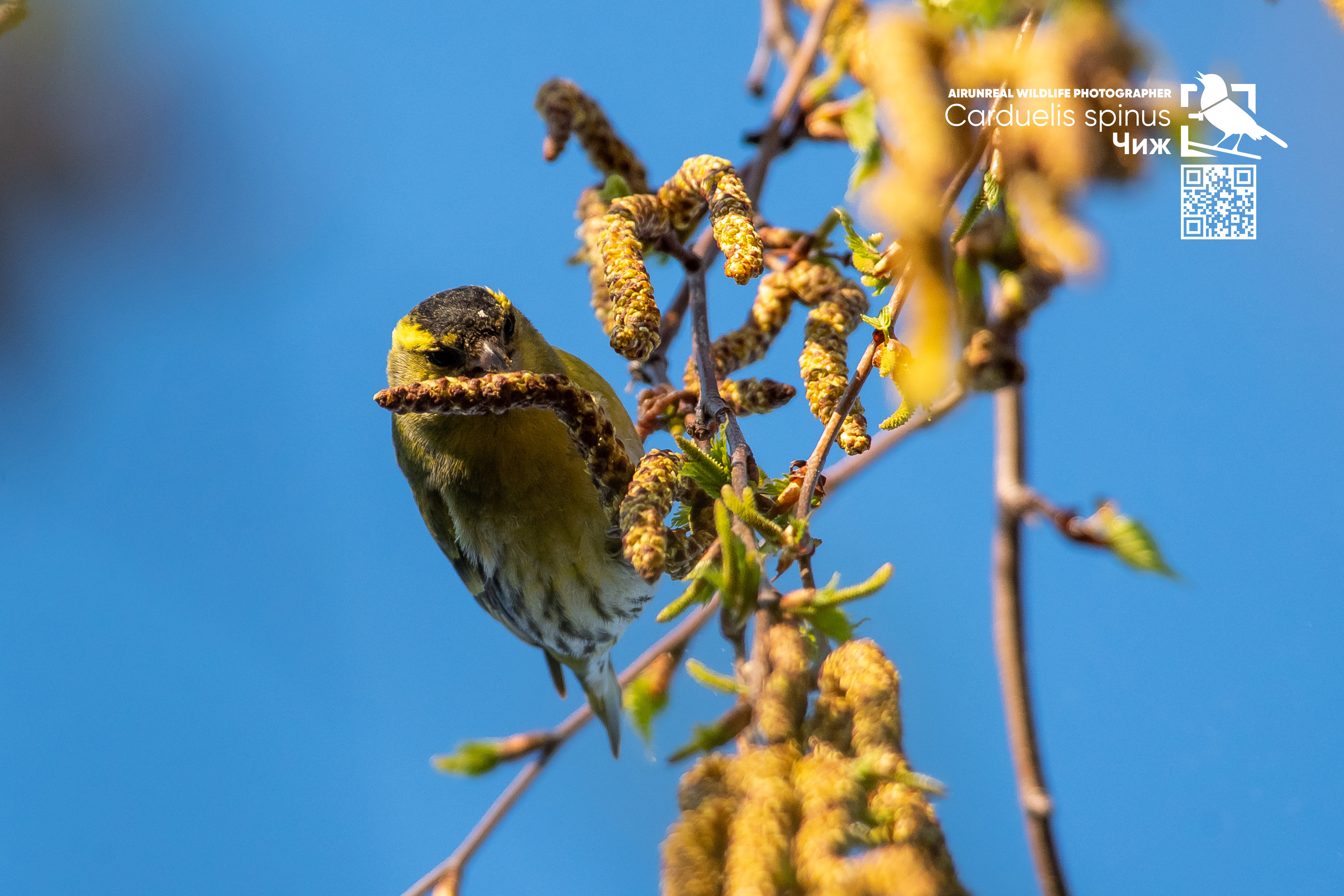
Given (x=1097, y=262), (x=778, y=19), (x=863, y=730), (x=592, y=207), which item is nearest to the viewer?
(x=1097, y=262)

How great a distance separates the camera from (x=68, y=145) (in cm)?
348

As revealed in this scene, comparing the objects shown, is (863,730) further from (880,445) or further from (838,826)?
(880,445)

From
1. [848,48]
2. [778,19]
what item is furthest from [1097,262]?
[778,19]

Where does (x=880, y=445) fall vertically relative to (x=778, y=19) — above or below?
below

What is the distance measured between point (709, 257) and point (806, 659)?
114 centimetres

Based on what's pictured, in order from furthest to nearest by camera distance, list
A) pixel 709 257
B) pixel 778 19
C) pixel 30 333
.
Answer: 1. pixel 30 333
2. pixel 778 19
3. pixel 709 257

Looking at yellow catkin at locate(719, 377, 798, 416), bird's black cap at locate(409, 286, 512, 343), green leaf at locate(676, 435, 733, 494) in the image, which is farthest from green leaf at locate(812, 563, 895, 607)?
bird's black cap at locate(409, 286, 512, 343)

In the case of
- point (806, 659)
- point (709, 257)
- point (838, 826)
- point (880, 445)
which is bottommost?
point (838, 826)

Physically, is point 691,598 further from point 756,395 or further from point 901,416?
point 756,395

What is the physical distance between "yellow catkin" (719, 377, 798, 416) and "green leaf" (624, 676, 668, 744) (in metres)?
0.43

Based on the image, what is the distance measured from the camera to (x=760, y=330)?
74.7 inches

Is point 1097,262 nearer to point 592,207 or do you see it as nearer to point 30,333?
point 592,207

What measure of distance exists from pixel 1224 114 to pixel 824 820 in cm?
122

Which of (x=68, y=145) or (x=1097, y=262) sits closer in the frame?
(x=1097, y=262)
